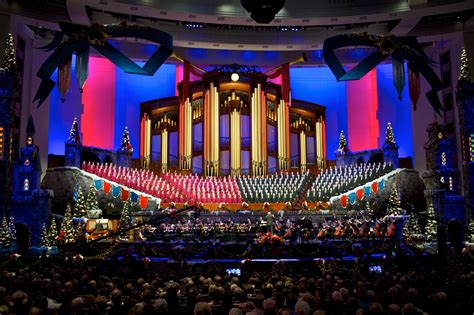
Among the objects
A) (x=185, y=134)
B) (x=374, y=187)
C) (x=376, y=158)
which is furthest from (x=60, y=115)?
(x=376, y=158)

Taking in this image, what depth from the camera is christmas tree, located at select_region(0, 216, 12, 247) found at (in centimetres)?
1593

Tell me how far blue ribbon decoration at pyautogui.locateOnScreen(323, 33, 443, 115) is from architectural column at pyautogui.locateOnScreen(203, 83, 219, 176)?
871 cm

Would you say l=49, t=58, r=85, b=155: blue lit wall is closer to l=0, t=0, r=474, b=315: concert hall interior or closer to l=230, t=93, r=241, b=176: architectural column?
l=0, t=0, r=474, b=315: concert hall interior

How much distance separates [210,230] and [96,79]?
16209mm

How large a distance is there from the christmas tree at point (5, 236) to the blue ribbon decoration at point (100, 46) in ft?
17.8

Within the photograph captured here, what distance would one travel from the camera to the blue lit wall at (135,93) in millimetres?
28156

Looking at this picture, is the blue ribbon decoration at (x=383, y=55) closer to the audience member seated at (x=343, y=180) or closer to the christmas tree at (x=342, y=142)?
the audience member seated at (x=343, y=180)

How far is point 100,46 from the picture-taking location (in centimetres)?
2055

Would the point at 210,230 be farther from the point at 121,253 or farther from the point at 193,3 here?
the point at 193,3

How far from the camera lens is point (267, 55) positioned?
2950 cm

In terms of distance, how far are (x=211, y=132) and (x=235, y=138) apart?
1.36 m

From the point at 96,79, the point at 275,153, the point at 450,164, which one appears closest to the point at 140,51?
the point at 96,79

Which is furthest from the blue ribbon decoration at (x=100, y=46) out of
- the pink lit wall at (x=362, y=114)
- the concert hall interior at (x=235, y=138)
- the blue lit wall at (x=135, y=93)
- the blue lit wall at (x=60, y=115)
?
the pink lit wall at (x=362, y=114)

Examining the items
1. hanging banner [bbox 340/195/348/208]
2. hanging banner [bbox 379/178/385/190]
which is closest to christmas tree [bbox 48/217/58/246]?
hanging banner [bbox 340/195/348/208]
